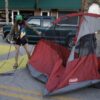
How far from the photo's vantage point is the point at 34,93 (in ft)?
25.6

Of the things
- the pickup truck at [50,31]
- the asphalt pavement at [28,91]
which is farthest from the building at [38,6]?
the asphalt pavement at [28,91]

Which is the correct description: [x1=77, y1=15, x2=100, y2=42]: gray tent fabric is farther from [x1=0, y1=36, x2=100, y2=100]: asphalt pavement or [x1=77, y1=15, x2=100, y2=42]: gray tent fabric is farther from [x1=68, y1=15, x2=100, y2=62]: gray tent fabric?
[x1=0, y1=36, x2=100, y2=100]: asphalt pavement

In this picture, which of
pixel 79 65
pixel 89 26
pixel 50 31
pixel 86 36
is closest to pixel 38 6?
pixel 50 31

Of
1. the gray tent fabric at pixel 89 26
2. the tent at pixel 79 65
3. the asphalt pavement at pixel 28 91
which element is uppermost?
the gray tent fabric at pixel 89 26

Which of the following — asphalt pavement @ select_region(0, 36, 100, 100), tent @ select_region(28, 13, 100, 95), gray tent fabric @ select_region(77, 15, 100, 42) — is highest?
gray tent fabric @ select_region(77, 15, 100, 42)

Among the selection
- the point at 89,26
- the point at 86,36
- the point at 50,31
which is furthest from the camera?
the point at 50,31

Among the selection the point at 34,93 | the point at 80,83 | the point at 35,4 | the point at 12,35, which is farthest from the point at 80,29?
the point at 35,4

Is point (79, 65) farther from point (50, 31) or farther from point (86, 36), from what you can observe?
point (50, 31)

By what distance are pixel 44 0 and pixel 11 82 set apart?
23220mm

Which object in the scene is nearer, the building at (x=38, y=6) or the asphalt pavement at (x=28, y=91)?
the asphalt pavement at (x=28, y=91)

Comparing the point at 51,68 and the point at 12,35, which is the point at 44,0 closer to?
the point at 12,35

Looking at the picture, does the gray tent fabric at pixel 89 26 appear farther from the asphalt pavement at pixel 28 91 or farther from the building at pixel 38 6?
the building at pixel 38 6

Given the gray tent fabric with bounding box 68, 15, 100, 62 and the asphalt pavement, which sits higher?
the gray tent fabric with bounding box 68, 15, 100, 62

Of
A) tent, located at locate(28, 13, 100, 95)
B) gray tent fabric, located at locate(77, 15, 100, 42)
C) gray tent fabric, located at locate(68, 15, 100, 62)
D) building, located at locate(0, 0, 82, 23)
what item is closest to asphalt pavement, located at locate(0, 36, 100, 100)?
tent, located at locate(28, 13, 100, 95)
